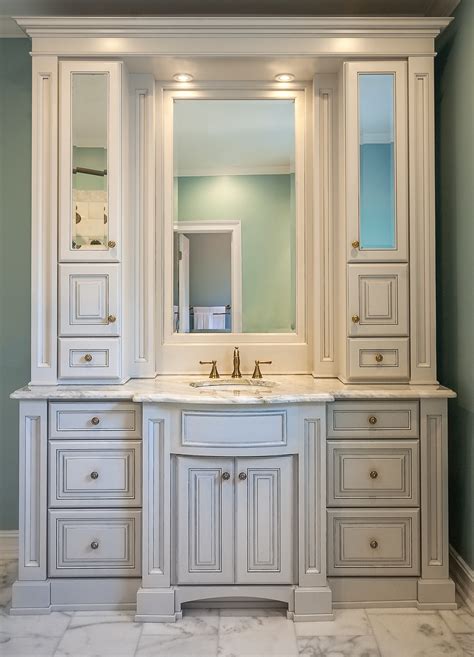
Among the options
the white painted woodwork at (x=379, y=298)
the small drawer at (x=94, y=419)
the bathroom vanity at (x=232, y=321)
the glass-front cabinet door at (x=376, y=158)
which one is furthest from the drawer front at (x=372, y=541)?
the glass-front cabinet door at (x=376, y=158)

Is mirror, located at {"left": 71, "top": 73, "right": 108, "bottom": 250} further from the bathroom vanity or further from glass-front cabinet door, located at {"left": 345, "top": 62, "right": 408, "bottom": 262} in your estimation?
glass-front cabinet door, located at {"left": 345, "top": 62, "right": 408, "bottom": 262}

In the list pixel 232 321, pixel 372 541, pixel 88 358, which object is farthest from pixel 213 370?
pixel 372 541

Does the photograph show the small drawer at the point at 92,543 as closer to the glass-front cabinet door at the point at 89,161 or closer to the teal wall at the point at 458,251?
the glass-front cabinet door at the point at 89,161

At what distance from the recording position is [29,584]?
2.09 metres

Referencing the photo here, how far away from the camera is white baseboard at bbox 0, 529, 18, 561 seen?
2586mm

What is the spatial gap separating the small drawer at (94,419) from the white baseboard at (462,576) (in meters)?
1.52

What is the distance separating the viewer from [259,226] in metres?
2.58

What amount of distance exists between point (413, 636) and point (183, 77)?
8.60 feet

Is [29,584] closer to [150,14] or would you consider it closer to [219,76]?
[219,76]

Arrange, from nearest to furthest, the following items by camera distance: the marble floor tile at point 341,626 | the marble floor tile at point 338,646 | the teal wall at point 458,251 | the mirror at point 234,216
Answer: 1. the marble floor tile at point 338,646
2. the marble floor tile at point 341,626
3. the teal wall at point 458,251
4. the mirror at point 234,216

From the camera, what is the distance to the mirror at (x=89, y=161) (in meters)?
2.26

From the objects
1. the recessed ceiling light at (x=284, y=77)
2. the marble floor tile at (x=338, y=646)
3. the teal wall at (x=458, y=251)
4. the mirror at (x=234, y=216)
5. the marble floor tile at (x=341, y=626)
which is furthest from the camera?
the mirror at (x=234, y=216)

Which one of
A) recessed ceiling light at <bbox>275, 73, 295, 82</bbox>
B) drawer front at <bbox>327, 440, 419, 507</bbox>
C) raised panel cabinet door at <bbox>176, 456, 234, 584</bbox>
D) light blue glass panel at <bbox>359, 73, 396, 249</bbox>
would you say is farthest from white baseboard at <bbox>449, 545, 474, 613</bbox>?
recessed ceiling light at <bbox>275, 73, 295, 82</bbox>

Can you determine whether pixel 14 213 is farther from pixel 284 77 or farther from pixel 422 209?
pixel 422 209
